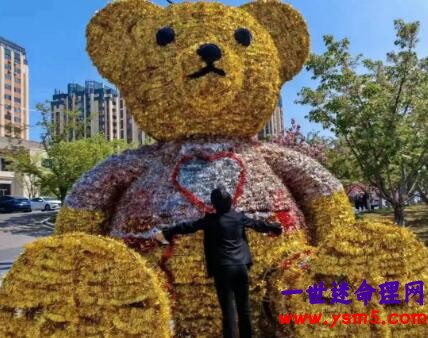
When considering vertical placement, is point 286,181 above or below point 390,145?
below

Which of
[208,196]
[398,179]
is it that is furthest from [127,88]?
[398,179]

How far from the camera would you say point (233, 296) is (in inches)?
111

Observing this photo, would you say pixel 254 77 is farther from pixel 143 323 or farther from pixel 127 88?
pixel 143 323

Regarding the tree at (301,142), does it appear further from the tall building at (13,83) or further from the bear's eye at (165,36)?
the tall building at (13,83)

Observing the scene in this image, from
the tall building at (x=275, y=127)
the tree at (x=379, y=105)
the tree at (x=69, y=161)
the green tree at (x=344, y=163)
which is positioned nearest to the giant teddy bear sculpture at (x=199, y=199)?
the tall building at (x=275, y=127)

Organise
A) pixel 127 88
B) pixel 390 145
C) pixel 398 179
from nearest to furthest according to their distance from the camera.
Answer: pixel 127 88, pixel 390 145, pixel 398 179

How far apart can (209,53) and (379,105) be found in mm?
7067

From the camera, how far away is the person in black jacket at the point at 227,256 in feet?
9.07

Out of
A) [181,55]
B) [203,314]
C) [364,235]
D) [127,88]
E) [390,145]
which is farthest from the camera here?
[390,145]

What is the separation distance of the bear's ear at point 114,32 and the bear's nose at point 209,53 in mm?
723

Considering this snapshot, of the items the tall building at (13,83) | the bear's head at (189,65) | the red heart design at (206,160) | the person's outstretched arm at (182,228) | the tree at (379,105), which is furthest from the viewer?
the tall building at (13,83)

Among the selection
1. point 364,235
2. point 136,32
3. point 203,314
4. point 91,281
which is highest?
point 136,32

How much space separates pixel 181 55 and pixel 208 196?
1.05 m

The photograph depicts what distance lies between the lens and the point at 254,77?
3.58 metres
